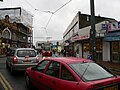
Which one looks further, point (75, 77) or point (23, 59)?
point (23, 59)

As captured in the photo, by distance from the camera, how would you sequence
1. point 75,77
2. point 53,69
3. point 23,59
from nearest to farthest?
point 75,77 → point 53,69 → point 23,59

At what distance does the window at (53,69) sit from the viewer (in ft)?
20.8

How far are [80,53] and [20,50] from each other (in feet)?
73.8

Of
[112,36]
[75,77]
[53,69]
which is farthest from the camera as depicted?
[112,36]

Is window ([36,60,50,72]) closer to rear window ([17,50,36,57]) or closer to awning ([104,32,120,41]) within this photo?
rear window ([17,50,36,57])

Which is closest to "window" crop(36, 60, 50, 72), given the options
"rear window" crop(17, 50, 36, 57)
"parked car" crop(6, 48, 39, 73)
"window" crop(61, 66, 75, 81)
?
"window" crop(61, 66, 75, 81)

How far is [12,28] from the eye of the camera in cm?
6700

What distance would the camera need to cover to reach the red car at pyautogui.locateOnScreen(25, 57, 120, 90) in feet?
17.3

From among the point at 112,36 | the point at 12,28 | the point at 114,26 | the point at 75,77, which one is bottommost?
the point at 75,77

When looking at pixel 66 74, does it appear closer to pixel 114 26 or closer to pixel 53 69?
pixel 53 69

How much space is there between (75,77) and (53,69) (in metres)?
1.22

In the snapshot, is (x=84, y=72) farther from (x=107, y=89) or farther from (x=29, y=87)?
(x=29, y=87)

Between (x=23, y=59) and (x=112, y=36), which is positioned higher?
(x=112, y=36)

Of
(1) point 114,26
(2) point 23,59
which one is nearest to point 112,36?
(1) point 114,26
